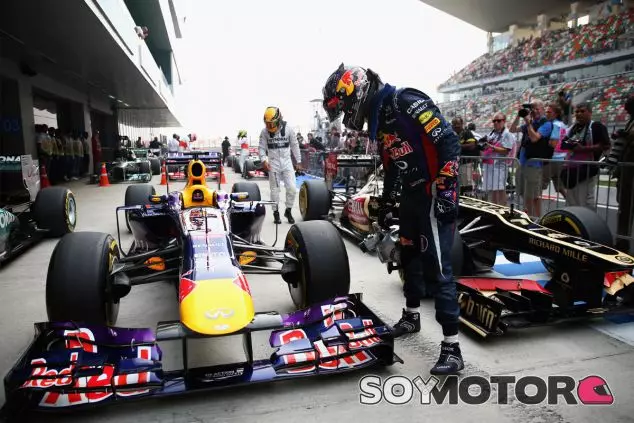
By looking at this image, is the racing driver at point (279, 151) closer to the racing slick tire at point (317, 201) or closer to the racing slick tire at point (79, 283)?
the racing slick tire at point (317, 201)

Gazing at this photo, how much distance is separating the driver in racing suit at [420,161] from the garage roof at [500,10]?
31.3m

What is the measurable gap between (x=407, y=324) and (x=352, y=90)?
1.73 meters

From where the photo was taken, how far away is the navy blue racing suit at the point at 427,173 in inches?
114

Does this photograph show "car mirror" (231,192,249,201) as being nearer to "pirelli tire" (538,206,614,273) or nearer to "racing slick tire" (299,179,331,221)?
"pirelli tire" (538,206,614,273)

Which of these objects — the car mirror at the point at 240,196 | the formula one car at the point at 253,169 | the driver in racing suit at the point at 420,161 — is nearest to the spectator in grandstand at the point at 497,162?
the car mirror at the point at 240,196

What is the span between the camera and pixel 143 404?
2.61m

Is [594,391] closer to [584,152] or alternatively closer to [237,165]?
[584,152]

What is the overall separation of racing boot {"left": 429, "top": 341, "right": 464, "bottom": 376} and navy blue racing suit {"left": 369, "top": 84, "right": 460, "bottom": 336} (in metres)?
0.09

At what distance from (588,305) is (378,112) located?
211 cm

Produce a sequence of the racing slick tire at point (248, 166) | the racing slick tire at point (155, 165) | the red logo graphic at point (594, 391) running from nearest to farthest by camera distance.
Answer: the red logo graphic at point (594, 391) → the racing slick tire at point (248, 166) → the racing slick tire at point (155, 165)

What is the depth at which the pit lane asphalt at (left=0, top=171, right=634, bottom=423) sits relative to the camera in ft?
8.21

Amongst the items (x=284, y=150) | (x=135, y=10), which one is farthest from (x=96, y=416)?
(x=135, y=10)

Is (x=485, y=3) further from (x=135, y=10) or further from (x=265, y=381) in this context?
(x=265, y=381)

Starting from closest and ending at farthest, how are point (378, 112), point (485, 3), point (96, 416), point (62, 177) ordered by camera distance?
point (96, 416), point (378, 112), point (62, 177), point (485, 3)
